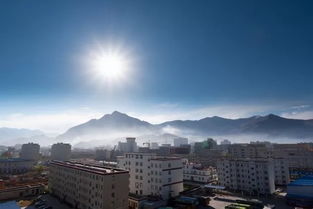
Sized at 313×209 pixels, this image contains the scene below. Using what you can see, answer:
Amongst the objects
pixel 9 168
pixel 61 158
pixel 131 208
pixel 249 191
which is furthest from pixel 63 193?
pixel 61 158

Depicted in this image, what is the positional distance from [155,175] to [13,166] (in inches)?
3907

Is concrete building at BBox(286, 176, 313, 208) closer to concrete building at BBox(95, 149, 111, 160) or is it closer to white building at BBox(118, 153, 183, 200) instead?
white building at BBox(118, 153, 183, 200)

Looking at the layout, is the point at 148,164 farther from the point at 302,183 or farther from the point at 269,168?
the point at 302,183

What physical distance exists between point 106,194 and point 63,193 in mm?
22640

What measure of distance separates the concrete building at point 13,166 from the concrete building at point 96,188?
83.1m

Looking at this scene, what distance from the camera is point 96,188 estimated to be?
47.9m

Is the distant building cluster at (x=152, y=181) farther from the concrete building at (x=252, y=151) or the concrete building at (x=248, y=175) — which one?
the concrete building at (x=252, y=151)

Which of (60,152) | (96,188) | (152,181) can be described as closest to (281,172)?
(152,181)

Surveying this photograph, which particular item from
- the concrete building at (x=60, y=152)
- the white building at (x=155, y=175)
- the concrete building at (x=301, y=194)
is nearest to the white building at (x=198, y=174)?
the white building at (x=155, y=175)

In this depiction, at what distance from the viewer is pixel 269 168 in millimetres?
73188

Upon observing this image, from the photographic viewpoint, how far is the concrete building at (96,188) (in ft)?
152

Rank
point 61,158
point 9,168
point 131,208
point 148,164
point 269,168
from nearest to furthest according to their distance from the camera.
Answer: point 131,208, point 148,164, point 269,168, point 9,168, point 61,158

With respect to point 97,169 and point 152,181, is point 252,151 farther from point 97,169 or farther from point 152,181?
point 97,169

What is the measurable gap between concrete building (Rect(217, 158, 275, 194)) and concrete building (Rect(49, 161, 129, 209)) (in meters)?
44.8
